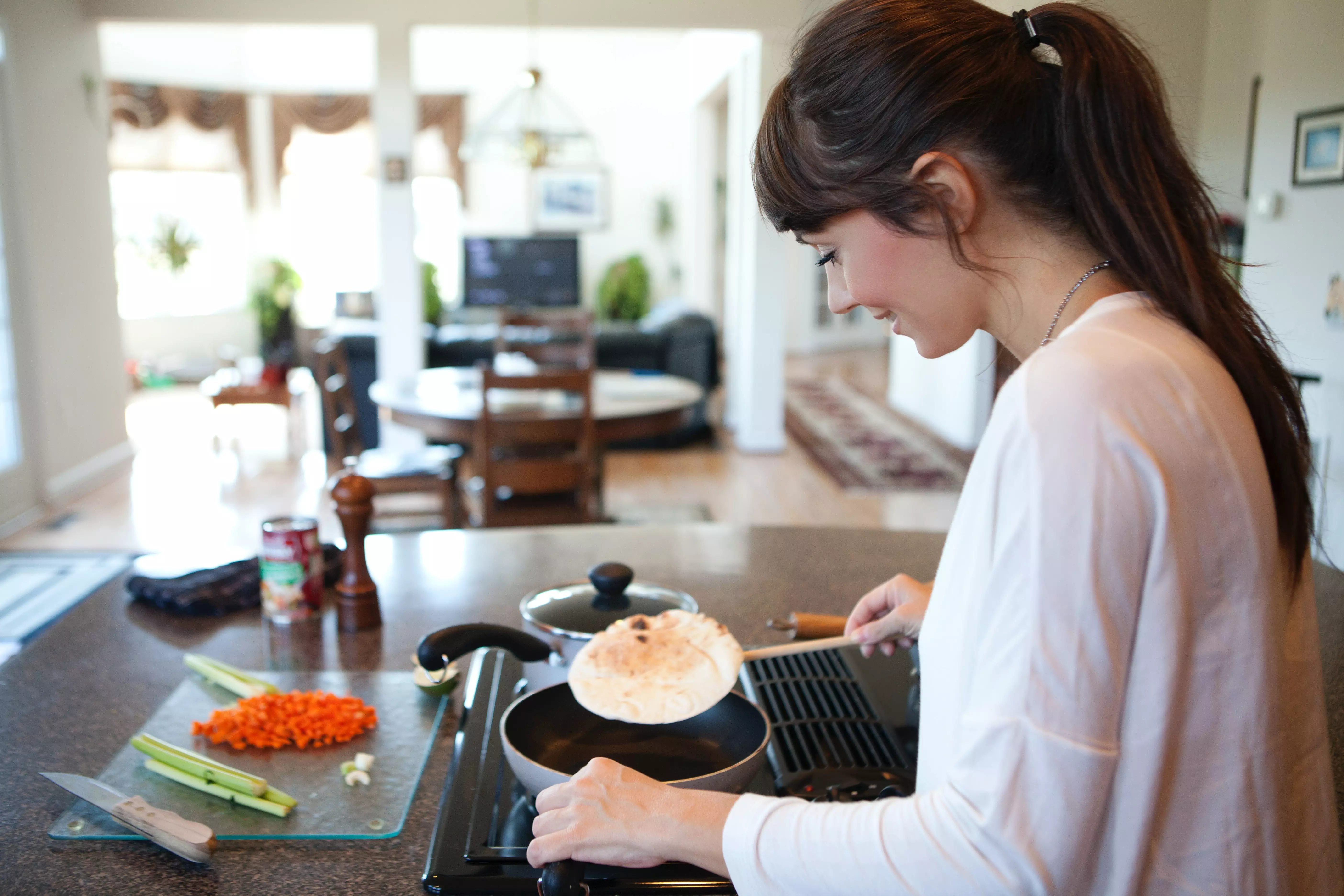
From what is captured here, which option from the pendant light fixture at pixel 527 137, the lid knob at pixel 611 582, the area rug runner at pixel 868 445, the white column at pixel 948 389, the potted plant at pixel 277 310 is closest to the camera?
the lid knob at pixel 611 582

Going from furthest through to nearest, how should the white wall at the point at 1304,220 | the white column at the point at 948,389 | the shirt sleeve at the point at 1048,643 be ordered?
the white column at the point at 948,389
the white wall at the point at 1304,220
the shirt sleeve at the point at 1048,643

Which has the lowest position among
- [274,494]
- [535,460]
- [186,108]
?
[274,494]

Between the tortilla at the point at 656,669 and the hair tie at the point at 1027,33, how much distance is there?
565mm

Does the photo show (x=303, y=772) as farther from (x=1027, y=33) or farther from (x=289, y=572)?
(x=1027, y=33)

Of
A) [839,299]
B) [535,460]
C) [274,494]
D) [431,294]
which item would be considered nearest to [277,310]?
[431,294]

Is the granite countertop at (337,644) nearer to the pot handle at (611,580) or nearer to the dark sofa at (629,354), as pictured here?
the pot handle at (611,580)

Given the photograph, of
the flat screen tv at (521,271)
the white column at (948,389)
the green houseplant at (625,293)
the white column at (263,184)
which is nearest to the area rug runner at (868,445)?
the white column at (948,389)

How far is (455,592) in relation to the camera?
1.49 meters

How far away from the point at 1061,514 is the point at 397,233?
5.75 m

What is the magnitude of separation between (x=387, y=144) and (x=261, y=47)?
5.04 meters

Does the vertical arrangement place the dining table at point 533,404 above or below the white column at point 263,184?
below

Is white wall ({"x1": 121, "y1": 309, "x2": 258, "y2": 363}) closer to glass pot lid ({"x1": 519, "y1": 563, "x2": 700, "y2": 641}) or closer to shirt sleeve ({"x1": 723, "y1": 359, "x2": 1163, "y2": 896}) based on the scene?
glass pot lid ({"x1": 519, "y1": 563, "x2": 700, "y2": 641})

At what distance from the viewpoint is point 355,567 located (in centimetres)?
133

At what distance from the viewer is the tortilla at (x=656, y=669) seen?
93 centimetres
